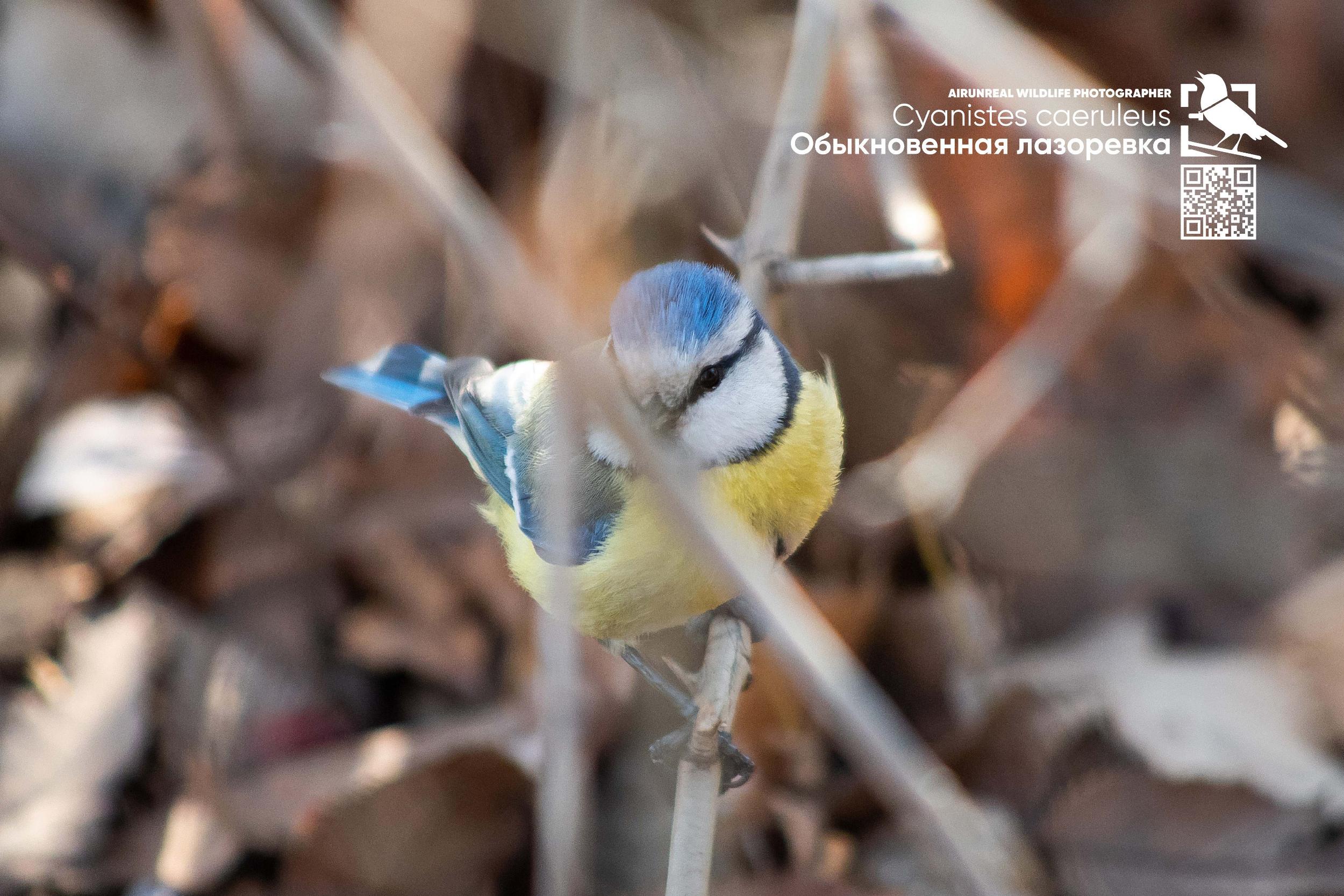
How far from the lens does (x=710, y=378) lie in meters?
1.40

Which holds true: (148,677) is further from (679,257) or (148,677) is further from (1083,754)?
(1083,754)

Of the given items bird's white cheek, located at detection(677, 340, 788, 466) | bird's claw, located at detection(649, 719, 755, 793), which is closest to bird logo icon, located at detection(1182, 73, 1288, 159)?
bird's white cheek, located at detection(677, 340, 788, 466)

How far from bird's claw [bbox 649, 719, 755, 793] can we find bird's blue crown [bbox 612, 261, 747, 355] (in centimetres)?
45

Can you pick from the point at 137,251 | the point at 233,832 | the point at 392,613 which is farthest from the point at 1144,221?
the point at 137,251

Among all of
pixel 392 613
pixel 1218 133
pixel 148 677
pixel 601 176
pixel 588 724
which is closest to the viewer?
pixel 588 724

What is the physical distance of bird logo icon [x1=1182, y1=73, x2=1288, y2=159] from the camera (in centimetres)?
239

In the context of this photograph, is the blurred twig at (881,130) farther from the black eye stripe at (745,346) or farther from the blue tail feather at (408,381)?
the blue tail feather at (408,381)

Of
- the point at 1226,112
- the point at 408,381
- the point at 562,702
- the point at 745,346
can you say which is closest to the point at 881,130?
the point at 745,346

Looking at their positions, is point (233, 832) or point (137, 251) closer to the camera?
point (233, 832)

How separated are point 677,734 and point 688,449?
0.39m

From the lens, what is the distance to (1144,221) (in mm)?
2072

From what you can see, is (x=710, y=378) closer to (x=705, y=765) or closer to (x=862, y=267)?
(x=862, y=267)

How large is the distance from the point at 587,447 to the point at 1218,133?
1.66 m

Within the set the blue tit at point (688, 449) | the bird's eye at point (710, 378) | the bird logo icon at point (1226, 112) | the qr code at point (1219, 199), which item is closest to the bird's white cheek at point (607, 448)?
the blue tit at point (688, 449)
